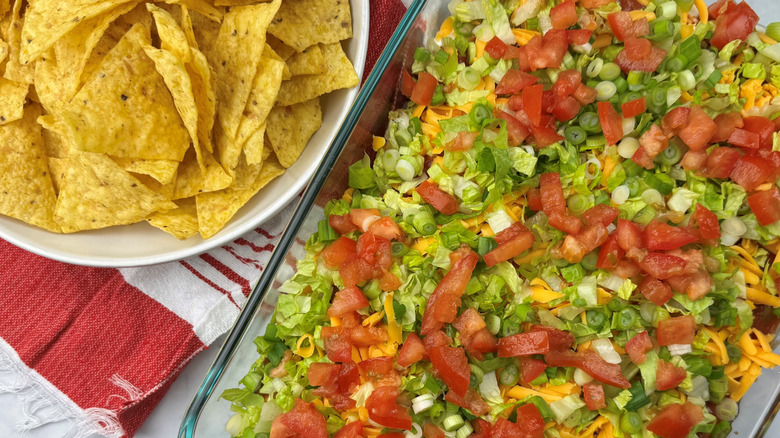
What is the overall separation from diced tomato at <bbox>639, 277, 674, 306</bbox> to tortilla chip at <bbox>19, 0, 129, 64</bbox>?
1586 mm

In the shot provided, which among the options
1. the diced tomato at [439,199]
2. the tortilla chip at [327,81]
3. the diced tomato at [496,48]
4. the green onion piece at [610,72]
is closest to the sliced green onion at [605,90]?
the green onion piece at [610,72]

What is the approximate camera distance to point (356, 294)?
1.53 m

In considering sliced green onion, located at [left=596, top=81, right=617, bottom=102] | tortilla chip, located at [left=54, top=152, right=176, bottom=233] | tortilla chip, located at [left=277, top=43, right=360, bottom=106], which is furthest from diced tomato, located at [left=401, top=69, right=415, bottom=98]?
tortilla chip, located at [left=54, top=152, right=176, bottom=233]

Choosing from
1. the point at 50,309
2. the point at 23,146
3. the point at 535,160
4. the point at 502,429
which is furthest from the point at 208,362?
the point at 535,160

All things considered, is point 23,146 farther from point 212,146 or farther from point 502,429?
point 502,429

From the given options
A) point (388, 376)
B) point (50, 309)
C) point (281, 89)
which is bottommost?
point (388, 376)

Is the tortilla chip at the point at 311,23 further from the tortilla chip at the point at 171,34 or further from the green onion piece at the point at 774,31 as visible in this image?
the green onion piece at the point at 774,31

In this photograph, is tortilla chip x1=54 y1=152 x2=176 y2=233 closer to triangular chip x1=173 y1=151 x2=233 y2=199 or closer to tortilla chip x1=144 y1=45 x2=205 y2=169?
triangular chip x1=173 y1=151 x2=233 y2=199

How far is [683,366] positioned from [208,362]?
1510 millimetres

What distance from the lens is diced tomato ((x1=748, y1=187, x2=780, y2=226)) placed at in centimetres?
142

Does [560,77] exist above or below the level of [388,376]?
above

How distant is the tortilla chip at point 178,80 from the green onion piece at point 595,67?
1.07 metres

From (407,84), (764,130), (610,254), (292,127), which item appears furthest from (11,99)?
(764,130)

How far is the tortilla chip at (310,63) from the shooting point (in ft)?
5.79
